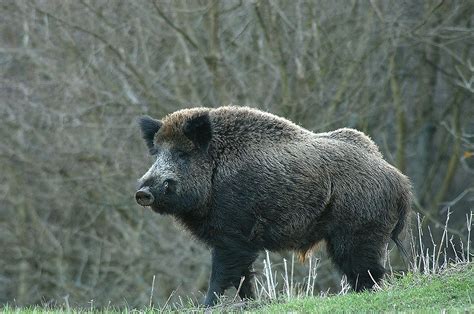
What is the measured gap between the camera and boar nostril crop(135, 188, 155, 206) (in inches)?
366

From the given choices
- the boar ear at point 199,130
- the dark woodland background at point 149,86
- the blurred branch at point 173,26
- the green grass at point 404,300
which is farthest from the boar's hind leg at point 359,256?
the blurred branch at point 173,26

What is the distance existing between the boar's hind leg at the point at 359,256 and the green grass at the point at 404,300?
755 millimetres

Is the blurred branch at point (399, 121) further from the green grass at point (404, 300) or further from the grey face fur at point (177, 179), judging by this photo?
the green grass at point (404, 300)

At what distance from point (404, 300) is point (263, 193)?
2.04m

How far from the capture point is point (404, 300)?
790 cm

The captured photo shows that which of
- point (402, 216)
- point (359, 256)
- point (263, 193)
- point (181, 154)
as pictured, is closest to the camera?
point (263, 193)

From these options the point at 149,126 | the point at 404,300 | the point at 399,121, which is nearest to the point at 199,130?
the point at 149,126

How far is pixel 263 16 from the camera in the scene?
2097cm

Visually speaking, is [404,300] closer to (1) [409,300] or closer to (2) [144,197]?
(1) [409,300]

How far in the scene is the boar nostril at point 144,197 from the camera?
9297 millimetres

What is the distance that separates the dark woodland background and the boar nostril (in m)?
11.0

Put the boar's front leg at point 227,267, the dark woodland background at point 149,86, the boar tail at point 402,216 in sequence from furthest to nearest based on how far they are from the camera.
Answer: the dark woodland background at point 149,86
the boar tail at point 402,216
the boar's front leg at point 227,267

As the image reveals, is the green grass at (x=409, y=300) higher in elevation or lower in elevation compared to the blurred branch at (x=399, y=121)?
higher

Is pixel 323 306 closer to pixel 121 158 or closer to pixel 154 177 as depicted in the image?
pixel 154 177
